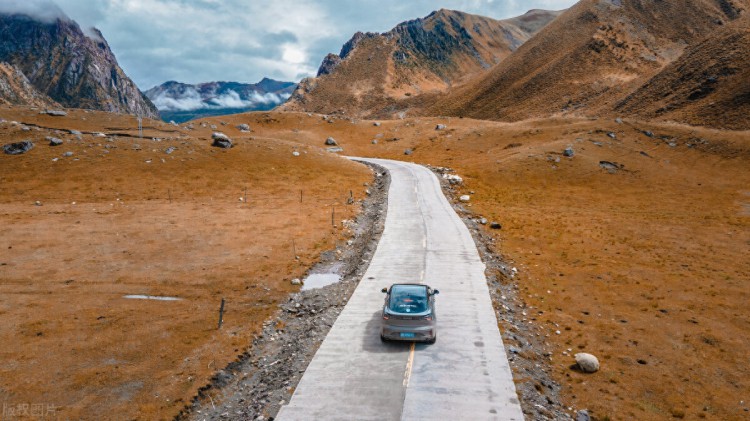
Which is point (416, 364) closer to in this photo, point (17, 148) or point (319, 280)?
point (319, 280)

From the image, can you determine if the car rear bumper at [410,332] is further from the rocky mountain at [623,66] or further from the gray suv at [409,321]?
the rocky mountain at [623,66]

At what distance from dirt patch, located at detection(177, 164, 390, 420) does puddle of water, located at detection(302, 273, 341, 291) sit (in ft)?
1.72

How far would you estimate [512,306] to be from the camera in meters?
20.5

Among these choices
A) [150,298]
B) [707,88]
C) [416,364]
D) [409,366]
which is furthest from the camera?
[707,88]

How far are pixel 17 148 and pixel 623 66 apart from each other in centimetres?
15089

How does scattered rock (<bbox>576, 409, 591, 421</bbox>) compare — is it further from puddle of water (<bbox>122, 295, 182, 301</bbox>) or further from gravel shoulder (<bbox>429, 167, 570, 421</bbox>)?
puddle of water (<bbox>122, 295, 182, 301</bbox>)

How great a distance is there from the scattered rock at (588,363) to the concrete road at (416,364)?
9.79 ft

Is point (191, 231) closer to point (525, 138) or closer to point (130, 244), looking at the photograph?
point (130, 244)

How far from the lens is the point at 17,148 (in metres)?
50.7

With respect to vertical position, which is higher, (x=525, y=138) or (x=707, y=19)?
(x=707, y=19)

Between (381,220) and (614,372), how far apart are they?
22.9m

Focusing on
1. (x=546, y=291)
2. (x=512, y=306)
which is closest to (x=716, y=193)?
(x=546, y=291)

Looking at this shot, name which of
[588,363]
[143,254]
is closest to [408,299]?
[588,363]

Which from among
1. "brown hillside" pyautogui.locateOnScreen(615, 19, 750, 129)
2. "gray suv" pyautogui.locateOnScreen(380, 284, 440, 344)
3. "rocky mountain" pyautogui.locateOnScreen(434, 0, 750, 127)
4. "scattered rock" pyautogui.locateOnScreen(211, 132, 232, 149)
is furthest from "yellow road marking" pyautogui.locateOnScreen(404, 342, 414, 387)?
"rocky mountain" pyautogui.locateOnScreen(434, 0, 750, 127)
